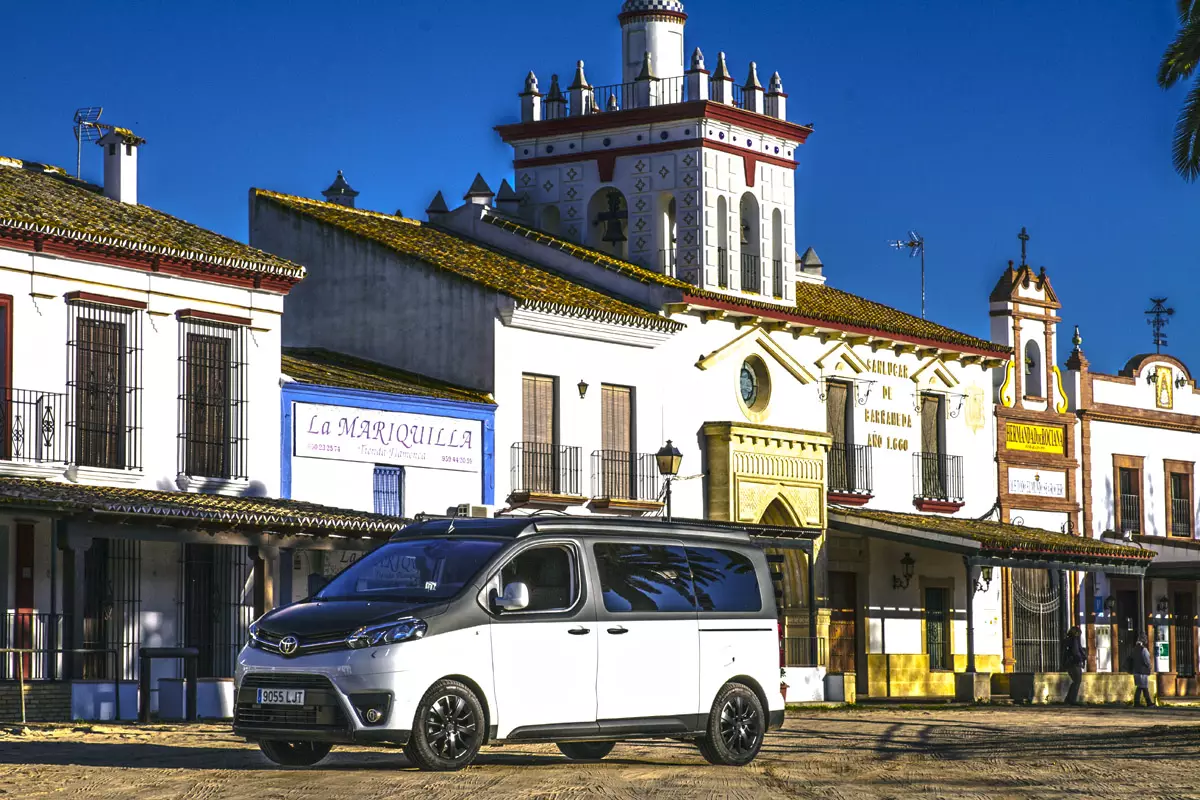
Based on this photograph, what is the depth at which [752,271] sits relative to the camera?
122 ft

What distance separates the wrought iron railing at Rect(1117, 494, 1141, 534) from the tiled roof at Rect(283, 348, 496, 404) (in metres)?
18.5

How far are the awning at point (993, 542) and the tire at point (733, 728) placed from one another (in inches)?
748

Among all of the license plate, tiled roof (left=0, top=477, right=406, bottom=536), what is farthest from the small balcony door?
the license plate

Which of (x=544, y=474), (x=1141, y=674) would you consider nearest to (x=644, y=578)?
(x=544, y=474)

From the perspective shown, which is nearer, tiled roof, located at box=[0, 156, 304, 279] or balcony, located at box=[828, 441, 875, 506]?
tiled roof, located at box=[0, 156, 304, 279]

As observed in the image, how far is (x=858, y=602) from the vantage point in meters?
38.4

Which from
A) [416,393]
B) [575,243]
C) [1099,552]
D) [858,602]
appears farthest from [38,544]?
[1099,552]

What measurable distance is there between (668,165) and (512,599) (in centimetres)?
2206

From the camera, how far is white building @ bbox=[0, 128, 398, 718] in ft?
78.3

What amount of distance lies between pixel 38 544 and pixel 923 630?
1980 centimetres

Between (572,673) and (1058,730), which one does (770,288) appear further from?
(572,673)

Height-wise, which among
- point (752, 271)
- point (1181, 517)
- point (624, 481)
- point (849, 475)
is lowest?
point (1181, 517)

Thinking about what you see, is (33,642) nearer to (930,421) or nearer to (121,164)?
(121,164)

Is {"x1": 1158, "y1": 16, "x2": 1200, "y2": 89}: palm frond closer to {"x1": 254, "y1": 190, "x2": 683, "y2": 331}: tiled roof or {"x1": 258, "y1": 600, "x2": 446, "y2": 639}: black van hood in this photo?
{"x1": 254, "y1": 190, "x2": 683, "y2": 331}: tiled roof
